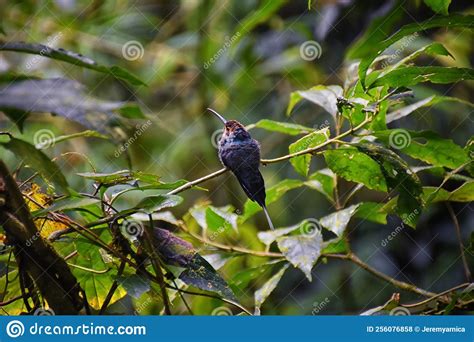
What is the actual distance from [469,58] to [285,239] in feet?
3.94

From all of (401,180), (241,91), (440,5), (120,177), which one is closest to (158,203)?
(120,177)

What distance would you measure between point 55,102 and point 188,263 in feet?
0.76

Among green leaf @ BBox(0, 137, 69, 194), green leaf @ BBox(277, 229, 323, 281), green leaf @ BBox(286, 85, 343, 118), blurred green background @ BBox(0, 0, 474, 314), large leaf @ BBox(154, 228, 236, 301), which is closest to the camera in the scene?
green leaf @ BBox(0, 137, 69, 194)

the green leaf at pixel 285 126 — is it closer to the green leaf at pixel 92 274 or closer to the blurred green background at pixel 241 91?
the green leaf at pixel 92 274

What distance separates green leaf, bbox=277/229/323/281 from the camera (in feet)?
2.88

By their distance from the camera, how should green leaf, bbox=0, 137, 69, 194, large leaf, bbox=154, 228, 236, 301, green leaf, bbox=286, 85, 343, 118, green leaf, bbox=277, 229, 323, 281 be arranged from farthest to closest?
green leaf, bbox=286, 85, 343, 118 < green leaf, bbox=277, 229, 323, 281 < large leaf, bbox=154, 228, 236, 301 < green leaf, bbox=0, 137, 69, 194

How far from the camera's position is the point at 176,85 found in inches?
85.7

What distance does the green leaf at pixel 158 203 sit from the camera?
74cm

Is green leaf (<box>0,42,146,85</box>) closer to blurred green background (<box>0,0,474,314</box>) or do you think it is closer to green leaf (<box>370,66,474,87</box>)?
green leaf (<box>370,66,474,87</box>)

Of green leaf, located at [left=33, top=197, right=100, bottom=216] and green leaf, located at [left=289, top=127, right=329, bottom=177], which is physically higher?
green leaf, located at [left=289, top=127, right=329, bottom=177]

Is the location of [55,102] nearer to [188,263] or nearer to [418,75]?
[188,263]

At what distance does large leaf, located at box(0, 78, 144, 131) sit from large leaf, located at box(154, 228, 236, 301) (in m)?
0.15

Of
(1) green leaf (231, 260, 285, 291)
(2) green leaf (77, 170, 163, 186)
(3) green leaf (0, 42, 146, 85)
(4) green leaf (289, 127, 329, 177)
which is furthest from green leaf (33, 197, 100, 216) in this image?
(1) green leaf (231, 260, 285, 291)

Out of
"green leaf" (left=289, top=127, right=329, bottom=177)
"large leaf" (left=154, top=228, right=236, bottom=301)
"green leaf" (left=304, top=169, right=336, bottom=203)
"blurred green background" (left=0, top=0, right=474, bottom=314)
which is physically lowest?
"large leaf" (left=154, top=228, right=236, bottom=301)
